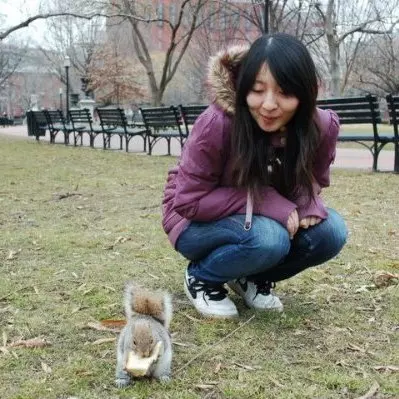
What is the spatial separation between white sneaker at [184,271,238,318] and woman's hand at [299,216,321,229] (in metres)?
0.43

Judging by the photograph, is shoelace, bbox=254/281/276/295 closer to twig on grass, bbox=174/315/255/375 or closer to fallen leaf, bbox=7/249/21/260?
twig on grass, bbox=174/315/255/375

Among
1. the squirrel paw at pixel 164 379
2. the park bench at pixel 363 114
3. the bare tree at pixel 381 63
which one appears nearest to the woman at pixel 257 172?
the squirrel paw at pixel 164 379

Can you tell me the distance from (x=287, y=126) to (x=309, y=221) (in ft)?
1.31

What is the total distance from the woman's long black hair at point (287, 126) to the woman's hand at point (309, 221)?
99 mm

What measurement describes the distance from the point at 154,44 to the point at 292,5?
81.9ft

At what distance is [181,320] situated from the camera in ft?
8.53

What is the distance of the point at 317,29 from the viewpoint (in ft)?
78.8

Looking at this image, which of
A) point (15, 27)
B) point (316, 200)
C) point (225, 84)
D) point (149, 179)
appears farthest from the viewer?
point (15, 27)

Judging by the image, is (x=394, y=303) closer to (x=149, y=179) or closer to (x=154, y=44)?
(x=149, y=179)

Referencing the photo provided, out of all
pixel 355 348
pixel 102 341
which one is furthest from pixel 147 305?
pixel 355 348

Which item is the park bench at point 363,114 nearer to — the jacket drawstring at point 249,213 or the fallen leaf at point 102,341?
the jacket drawstring at point 249,213

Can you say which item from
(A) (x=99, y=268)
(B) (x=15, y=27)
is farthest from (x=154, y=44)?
(A) (x=99, y=268)

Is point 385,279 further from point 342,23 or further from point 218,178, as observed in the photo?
point 342,23

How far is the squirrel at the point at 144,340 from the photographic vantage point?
1798 millimetres
